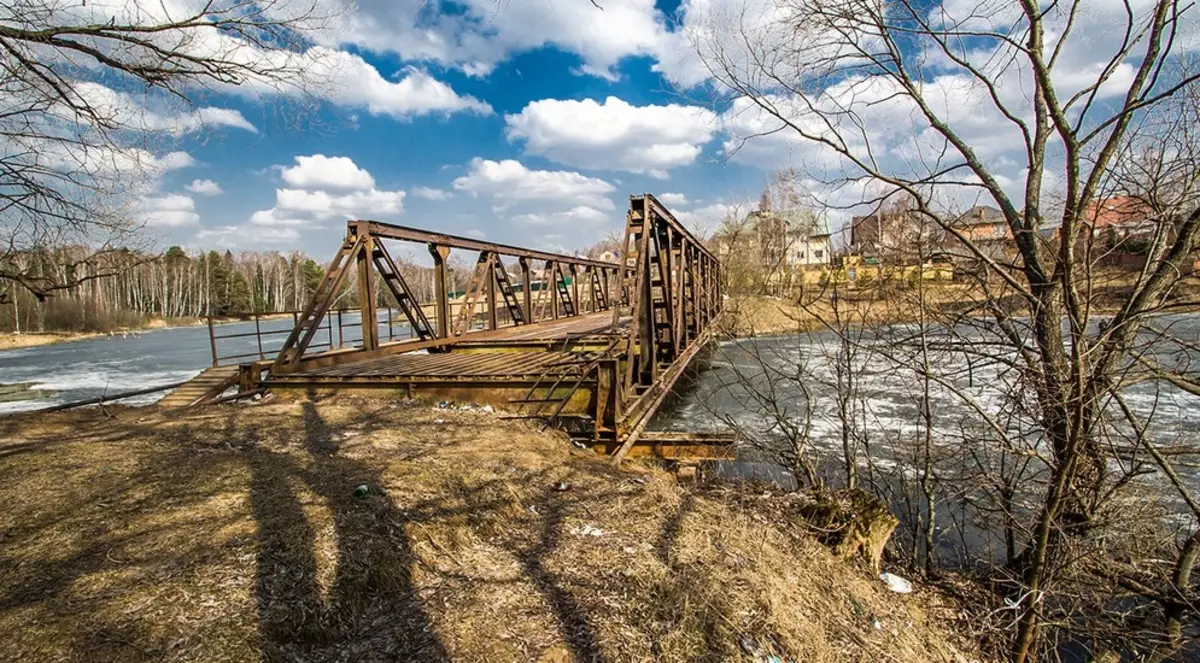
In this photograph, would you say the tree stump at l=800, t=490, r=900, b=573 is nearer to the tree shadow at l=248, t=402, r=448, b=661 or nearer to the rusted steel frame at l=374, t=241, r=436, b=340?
the tree shadow at l=248, t=402, r=448, b=661

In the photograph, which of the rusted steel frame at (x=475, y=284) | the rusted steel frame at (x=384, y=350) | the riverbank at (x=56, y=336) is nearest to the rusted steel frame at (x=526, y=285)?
the rusted steel frame at (x=384, y=350)

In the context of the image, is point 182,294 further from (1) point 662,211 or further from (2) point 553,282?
(1) point 662,211

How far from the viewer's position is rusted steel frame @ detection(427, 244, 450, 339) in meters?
10.3

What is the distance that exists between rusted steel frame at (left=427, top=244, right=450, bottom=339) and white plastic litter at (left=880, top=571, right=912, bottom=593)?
8227mm

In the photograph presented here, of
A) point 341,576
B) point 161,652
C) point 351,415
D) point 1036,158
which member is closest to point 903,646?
point 341,576

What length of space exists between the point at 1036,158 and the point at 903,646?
3.48 m

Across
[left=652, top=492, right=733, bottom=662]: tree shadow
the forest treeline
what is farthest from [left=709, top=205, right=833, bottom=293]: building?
the forest treeline

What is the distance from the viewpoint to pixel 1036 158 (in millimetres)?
4121

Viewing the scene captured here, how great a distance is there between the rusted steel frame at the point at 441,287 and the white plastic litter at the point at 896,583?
27.0 ft

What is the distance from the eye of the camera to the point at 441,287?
35.4ft

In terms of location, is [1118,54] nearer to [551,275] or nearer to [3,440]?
[3,440]

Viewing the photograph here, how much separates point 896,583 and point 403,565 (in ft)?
12.0

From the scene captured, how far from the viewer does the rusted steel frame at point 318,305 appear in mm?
7699

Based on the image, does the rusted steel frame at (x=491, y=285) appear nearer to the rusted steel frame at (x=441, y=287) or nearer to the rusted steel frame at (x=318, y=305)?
the rusted steel frame at (x=441, y=287)
